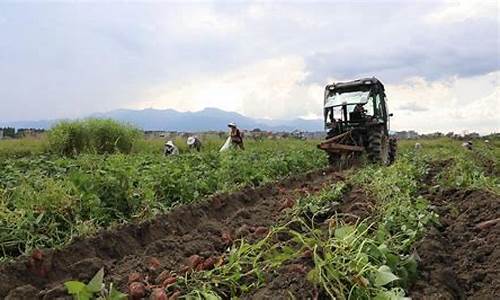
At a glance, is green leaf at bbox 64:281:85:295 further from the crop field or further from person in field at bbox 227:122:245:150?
person in field at bbox 227:122:245:150

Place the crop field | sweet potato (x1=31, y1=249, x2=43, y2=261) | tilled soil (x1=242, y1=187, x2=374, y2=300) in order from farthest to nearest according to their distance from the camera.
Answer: sweet potato (x1=31, y1=249, x2=43, y2=261) < the crop field < tilled soil (x1=242, y1=187, x2=374, y2=300)

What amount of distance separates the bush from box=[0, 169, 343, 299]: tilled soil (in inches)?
639

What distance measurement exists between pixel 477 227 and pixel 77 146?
20035mm

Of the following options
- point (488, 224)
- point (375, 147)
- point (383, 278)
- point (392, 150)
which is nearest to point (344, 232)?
point (383, 278)

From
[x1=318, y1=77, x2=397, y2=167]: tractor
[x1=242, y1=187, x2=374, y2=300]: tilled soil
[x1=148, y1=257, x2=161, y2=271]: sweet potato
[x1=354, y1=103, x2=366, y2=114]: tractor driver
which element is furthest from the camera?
[x1=354, y1=103, x2=366, y2=114]: tractor driver

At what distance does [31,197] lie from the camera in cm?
552

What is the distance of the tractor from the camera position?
1506cm

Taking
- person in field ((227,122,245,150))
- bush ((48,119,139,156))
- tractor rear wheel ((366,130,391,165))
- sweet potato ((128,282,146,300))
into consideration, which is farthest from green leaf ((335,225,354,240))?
bush ((48,119,139,156))

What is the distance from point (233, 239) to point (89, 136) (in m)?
19.0

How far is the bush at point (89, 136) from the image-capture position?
73.6ft

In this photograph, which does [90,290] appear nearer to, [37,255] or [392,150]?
[37,255]

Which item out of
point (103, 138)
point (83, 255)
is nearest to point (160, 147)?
point (103, 138)

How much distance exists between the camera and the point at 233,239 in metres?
5.25

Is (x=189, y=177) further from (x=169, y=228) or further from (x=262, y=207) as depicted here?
(x=169, y=228)
